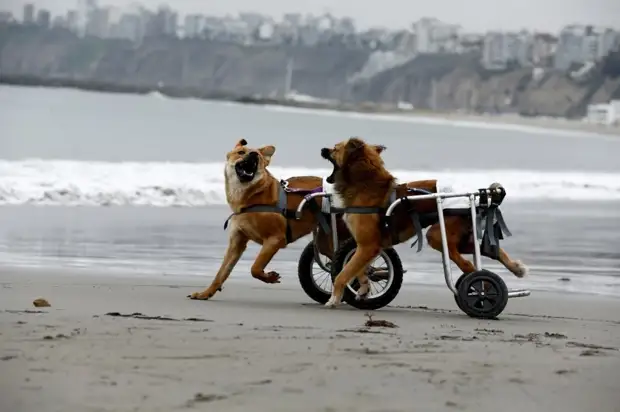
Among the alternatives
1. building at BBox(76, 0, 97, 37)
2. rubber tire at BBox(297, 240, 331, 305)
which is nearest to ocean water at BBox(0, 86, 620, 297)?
rubber tire at BBox(297, 240, 331, 305)

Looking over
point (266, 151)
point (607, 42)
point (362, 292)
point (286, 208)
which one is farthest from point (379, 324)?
point (607, 42)

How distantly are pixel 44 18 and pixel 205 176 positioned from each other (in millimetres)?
4238

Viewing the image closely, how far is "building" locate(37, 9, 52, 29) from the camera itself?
48.3ft

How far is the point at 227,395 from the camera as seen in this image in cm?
259

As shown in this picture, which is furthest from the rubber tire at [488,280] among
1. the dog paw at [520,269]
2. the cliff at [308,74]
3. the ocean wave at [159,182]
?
the cliff at [308,74]

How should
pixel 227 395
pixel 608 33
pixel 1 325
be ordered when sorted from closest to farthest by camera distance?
pixel 227 395, pixel 1 325, pixel 608 33

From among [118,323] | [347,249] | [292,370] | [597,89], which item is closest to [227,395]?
[292,370]

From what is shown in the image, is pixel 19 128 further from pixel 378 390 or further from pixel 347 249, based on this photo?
pixel 378 390

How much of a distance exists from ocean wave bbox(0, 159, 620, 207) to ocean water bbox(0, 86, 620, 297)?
0.08 feet

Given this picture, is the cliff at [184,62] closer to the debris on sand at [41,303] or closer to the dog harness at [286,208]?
the dog harness at [286,208]

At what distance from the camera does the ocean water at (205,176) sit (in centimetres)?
633

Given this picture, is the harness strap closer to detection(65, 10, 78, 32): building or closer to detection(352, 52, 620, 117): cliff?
detection(352, 52, 620, 117): cliff

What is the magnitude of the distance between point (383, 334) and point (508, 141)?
13.0 metres

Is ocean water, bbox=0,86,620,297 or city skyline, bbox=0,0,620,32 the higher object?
city skyline, bbox=0,0,620,32
